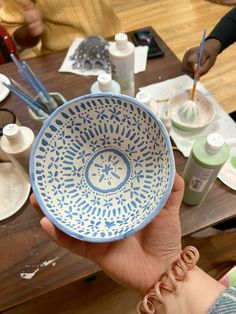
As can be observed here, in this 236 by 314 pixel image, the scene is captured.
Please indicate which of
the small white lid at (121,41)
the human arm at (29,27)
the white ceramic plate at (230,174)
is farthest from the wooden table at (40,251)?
the human arm at (29,27)

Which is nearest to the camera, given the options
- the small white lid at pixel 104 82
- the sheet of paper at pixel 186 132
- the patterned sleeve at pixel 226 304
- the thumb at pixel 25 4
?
the patterned sleeve at pixel 226 304

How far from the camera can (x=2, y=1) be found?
99cm

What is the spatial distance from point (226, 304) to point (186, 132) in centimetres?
43

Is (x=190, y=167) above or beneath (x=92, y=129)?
beneath

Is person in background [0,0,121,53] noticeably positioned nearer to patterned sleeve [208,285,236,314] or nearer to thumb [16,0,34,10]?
thumb [16,0,34,10]

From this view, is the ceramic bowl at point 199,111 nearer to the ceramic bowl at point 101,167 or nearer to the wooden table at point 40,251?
the wooden table at point 40,251

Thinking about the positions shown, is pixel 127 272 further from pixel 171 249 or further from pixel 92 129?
pixel 92 129

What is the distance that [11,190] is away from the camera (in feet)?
2.17

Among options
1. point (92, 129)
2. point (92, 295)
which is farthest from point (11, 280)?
point (92, 295)

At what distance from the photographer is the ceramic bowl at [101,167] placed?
1.44ft

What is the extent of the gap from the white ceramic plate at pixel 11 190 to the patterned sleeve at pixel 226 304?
0.43m

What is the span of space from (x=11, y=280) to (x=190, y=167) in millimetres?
415

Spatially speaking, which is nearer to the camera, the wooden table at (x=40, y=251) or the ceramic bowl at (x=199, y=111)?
the wooden table at (x=40, y=251)

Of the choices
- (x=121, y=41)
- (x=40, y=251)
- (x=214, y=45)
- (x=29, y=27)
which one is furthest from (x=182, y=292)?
(x=29, y=27)
